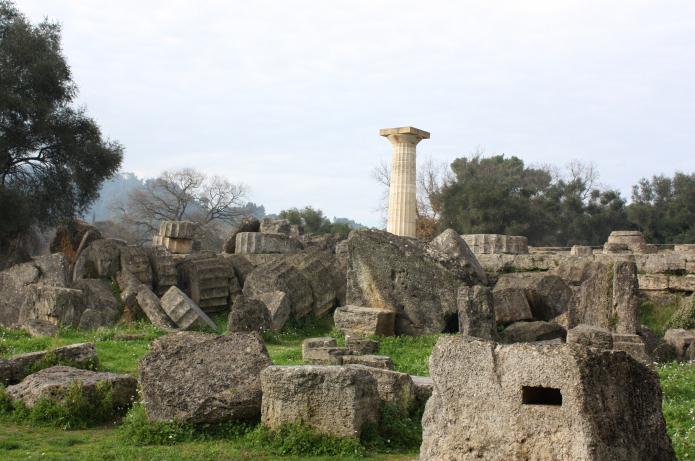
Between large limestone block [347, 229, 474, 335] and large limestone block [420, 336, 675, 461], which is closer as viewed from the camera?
large limestone block [420, 336, 675, 461]

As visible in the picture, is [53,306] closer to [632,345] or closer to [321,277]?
[321,277]

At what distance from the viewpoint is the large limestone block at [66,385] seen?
29.0ft

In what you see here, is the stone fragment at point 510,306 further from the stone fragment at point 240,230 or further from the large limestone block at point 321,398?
the stone fragment at point 240,230

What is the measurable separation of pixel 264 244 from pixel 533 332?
1063 cm

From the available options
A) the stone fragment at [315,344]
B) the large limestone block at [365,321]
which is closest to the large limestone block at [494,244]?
the large limestone block at [365,321]

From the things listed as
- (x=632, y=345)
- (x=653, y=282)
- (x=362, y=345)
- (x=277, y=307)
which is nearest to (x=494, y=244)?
(x=653, y=282)

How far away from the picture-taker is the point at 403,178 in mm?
32125

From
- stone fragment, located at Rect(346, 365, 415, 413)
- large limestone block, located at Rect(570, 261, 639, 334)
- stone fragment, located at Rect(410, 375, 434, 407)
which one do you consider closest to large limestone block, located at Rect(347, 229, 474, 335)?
large limestone block, located at Rect(570, 261, 639, 334)

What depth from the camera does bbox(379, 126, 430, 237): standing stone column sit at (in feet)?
104

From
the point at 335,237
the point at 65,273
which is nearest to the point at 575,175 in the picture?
the point at 335,237

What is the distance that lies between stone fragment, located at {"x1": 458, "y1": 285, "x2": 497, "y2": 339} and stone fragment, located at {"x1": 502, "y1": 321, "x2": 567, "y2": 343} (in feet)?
1.77

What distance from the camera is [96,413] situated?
8.81 m

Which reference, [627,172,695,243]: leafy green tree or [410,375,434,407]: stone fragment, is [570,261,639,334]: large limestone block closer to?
[410,375,434,407]: stone fragment

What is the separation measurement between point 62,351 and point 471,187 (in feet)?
139
